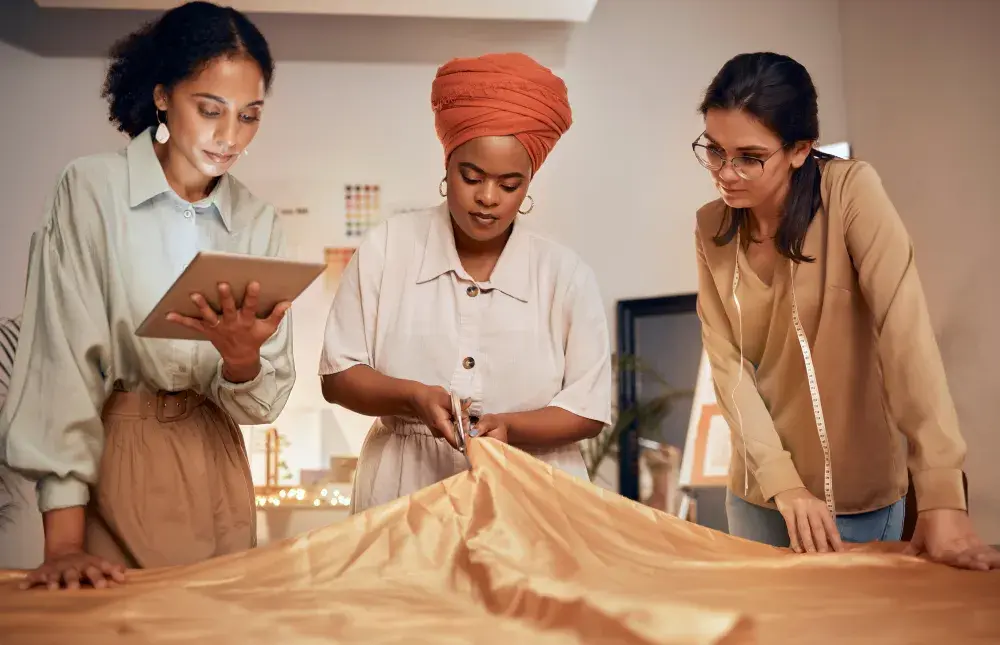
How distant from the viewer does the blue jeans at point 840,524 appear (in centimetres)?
185

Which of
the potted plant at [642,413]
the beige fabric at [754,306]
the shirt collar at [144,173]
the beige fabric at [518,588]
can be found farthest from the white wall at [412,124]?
the beige fabric at [518,588]

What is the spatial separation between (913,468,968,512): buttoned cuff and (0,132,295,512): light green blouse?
1.10 metres

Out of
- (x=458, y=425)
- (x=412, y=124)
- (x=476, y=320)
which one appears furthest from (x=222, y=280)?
(x=412, y=124)

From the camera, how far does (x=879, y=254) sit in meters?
1.71

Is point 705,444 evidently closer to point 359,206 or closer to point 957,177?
point 957,177

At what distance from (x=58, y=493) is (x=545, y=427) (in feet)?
2.66

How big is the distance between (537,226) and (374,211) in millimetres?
840

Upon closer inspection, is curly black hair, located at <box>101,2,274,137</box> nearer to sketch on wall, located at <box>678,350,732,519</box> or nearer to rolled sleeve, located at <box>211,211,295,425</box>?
rolled sleeve, located at <box>211,211,295,425</box>

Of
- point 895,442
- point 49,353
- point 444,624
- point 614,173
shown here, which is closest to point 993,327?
point 895,442

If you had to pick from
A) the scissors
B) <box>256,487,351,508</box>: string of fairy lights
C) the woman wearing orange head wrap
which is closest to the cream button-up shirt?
the woman wearing orange head wrap

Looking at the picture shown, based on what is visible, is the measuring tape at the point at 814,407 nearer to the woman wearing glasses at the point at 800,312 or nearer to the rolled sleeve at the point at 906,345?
the woman wearing glasses at the point at 800,312

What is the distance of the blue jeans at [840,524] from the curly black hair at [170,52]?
1.27m

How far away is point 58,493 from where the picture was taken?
140 centimetres

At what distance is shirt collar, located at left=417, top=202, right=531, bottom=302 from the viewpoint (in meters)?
1.82
